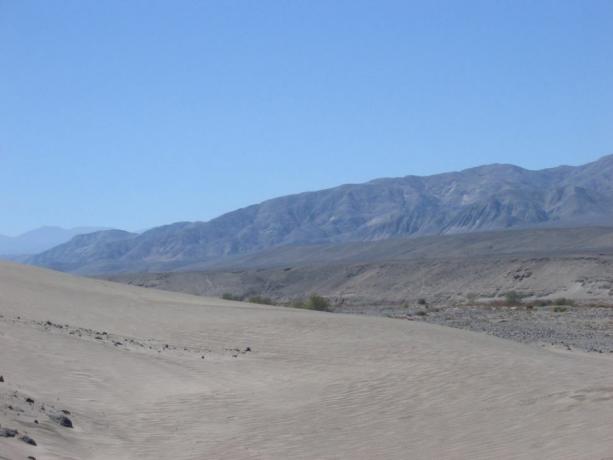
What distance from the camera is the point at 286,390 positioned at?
Result: 1638 centimetres

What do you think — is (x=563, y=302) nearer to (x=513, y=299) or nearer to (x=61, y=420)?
(x=513, y=299)

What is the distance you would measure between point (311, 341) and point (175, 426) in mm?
8750

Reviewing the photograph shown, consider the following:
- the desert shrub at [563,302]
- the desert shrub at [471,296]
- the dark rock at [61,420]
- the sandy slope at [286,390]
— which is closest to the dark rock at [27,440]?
the sandy slope at [286,390]

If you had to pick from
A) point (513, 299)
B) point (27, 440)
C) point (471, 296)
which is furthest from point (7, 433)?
point (471, 296)

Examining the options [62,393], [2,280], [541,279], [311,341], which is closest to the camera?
[62,393]

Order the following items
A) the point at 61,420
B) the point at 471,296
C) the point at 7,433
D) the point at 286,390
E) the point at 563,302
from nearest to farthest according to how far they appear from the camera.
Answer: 1. the point at 7,433
2. the point at 61,420
3. the point at 286,390
4. the point at 563,302
5. the point at 471,296

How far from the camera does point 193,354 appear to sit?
778 inches

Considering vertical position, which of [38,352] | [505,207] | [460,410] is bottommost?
[460,410]

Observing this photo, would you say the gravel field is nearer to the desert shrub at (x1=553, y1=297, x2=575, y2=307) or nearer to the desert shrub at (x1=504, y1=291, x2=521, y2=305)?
the desert shrub at (x1=553, y1=297, x2=575, y2=307)

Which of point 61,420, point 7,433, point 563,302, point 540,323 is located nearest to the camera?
point 7,433

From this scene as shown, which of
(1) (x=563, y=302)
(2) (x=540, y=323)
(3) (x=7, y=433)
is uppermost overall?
(3) (x=7, y=433)

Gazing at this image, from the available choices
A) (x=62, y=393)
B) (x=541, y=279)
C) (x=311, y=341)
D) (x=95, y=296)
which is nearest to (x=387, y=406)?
(x=62, y=393)

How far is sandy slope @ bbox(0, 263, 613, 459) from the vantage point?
38.4 ft

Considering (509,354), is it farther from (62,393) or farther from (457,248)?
(457,248)
